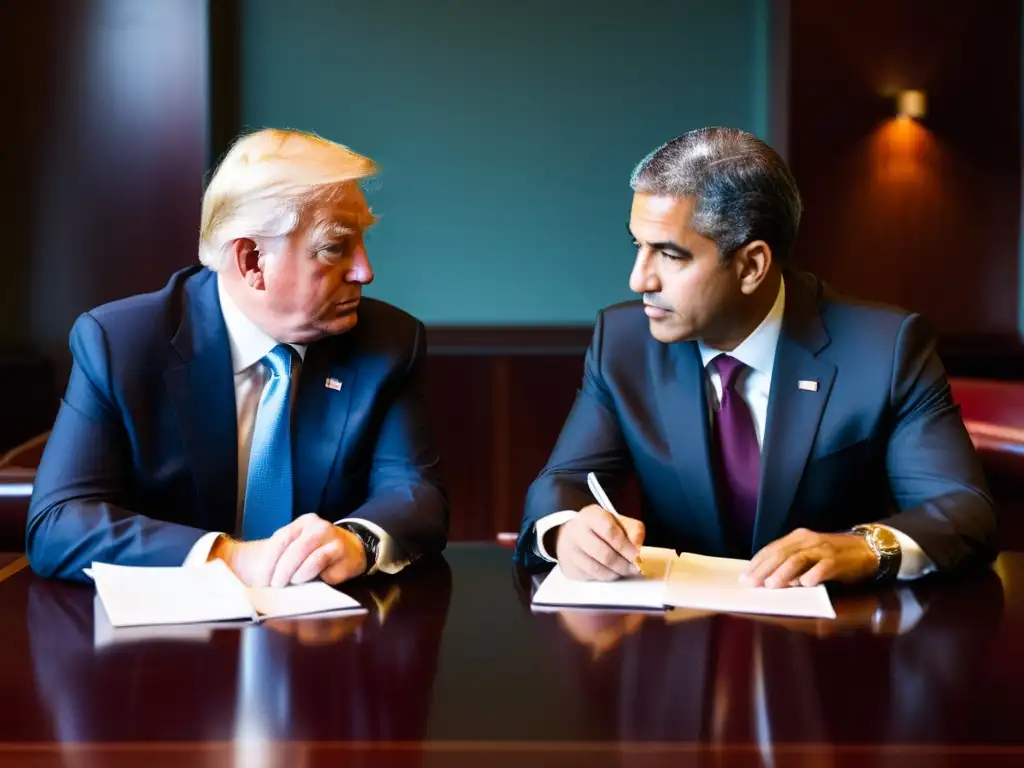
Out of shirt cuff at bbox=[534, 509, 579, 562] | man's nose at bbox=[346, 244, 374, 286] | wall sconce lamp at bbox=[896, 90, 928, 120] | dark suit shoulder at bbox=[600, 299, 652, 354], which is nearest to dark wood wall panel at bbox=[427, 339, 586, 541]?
wall sconce lamp at bbox=[896, 90, 928, 120]

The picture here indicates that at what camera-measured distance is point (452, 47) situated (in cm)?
530

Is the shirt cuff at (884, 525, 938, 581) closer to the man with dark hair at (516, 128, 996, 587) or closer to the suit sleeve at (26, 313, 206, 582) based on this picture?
the man with dark hair at (516, 128, 996, 587)

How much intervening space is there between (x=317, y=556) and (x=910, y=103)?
414 centimetres

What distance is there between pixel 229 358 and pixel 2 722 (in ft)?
3.71

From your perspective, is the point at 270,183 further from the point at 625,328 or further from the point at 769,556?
the point at 769,556

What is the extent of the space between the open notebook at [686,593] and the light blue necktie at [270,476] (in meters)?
0.62

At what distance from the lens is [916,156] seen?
527cm

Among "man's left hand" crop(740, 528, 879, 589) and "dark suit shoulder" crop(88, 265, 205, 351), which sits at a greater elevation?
"dark suit shoulder" crop(88, 265, 205, 351)

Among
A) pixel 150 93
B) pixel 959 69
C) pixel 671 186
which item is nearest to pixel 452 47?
pixel 150 93

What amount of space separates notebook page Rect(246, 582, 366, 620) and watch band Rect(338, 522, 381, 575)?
0.13 metres

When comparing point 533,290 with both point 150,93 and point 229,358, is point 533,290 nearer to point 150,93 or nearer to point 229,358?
point 150,93

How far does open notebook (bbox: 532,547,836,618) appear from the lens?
177 centimetres

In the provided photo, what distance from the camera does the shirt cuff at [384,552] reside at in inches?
80.3

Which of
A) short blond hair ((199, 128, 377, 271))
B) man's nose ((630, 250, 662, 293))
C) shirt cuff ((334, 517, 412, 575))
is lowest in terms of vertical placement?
shirt cuff ((334, 517, 412, 575))
